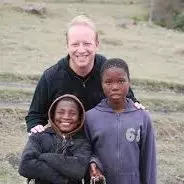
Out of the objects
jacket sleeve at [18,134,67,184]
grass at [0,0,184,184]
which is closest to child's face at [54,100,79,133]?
jacket sleeve at [18,134,67,184]

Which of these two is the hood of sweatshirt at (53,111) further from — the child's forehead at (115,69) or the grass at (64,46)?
the grass at (64,46)

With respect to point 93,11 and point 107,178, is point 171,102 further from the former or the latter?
point 93,11

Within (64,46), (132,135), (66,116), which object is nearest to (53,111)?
(66,116)

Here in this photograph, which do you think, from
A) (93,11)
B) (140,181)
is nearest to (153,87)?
(140,181)

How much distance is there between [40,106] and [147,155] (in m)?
0.76

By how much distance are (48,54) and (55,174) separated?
47.5ft

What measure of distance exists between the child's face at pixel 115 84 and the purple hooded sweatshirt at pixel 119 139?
10 centimetres

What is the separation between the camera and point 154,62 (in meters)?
18.1

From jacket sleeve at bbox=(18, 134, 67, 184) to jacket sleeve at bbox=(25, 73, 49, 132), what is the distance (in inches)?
16.0

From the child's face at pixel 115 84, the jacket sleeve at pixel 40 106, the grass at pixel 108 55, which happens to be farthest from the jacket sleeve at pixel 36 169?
the grass at pixel 108 55

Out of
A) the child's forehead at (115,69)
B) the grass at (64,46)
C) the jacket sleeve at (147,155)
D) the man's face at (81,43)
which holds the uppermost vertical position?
the man's face at (81,43)

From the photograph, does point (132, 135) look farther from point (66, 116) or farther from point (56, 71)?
point (56, 71)

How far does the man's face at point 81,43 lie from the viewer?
3.31 metres

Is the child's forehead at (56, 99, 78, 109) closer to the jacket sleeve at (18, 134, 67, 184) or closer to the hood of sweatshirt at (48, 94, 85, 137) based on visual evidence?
the hood of sweatshirt at (48, 94, 85, 137)
